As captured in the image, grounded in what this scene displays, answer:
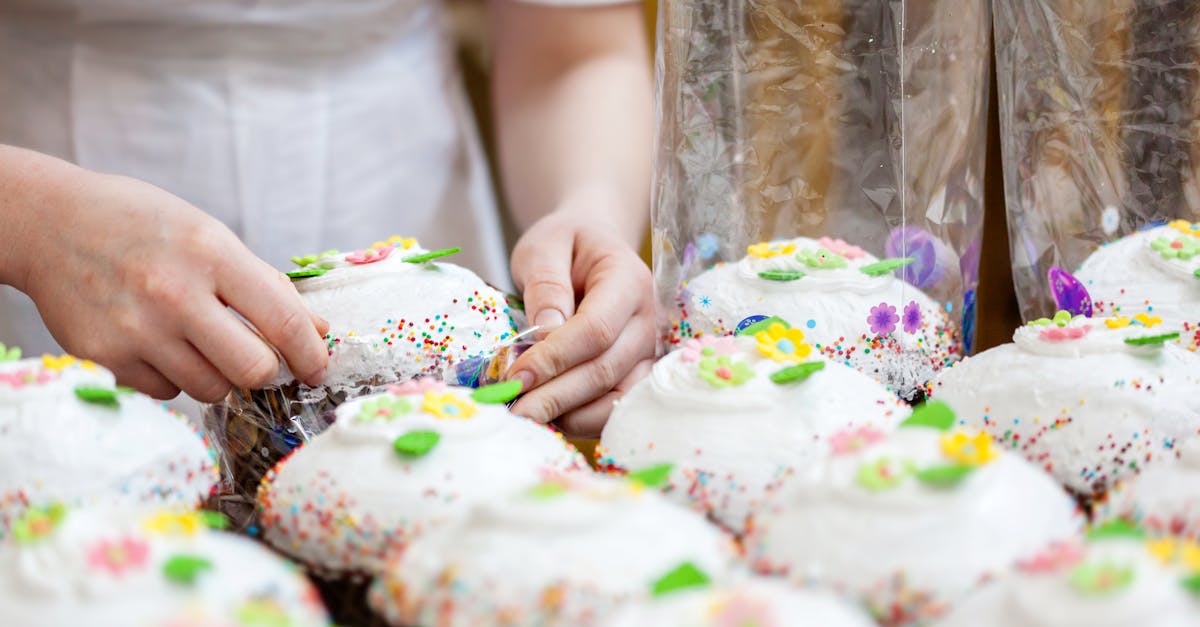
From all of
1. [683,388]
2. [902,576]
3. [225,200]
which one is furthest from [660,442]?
[225,200]

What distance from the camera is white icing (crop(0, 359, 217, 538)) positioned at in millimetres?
880

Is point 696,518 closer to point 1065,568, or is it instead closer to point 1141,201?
point 1065,568

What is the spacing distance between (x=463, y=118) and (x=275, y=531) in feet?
4.01

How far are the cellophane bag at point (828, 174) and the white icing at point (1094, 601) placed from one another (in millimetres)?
608

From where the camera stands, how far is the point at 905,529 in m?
0.70

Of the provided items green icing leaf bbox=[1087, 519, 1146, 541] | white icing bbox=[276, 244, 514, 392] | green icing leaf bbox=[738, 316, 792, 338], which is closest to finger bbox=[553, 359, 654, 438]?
white icing bbox=[276, 244, 514, 392]

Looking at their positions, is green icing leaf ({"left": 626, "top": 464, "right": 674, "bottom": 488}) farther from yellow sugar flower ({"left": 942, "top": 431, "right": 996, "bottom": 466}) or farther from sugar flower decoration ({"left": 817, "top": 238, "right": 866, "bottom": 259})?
sugar flower decoration ({"left": 817, "top": 238, "right": 866, "bottom": 259})

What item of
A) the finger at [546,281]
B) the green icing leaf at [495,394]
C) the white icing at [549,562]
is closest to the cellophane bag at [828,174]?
the finger at [546,281]

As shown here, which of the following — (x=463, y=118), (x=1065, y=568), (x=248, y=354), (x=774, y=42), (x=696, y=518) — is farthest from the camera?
(x=463, y=118)

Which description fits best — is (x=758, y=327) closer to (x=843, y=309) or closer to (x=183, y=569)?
(x=843, y=309)

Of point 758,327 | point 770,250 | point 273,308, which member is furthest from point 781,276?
point 273,308

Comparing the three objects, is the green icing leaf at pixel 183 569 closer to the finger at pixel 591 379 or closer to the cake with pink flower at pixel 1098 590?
the cake with pink flower at pixel 1098 590

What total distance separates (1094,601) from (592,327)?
79 centimetres

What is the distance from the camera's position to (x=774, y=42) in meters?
1.29
